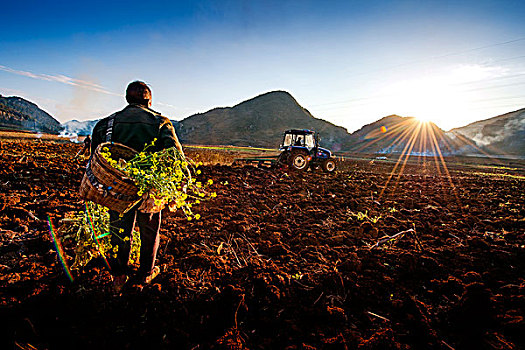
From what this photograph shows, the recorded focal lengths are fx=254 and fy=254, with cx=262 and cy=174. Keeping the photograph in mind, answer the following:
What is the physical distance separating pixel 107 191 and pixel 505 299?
3.53 meters

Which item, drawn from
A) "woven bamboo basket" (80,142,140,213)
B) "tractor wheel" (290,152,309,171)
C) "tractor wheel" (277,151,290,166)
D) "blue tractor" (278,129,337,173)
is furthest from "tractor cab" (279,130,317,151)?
"woven bamboo basket" (80,142,140,213)

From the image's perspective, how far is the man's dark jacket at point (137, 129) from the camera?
2195 millimetres

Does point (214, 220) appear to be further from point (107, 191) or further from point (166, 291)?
point (107, 191)

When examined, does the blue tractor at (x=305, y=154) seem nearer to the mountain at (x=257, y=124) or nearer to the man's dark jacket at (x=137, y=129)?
the man's dark jacket at (x=137, y=129)

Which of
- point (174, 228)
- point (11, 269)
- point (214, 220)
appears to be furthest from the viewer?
point (214, 220)

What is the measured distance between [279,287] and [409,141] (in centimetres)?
7400

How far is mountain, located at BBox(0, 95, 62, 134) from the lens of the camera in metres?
60.5

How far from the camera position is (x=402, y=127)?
79812 mm

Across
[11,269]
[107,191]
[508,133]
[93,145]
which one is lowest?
[11,269]

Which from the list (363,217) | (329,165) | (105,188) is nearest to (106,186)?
(105,188)

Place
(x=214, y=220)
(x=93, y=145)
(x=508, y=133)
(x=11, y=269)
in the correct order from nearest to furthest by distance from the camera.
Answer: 1. (x=93, y=145)
2. (x=11, y=269)
3. (x=214, y=220)
4. (x=508, y=133)

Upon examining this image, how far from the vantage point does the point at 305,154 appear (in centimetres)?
1100

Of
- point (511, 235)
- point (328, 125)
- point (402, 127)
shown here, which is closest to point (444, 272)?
point (511, 235)

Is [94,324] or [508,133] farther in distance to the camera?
[508,133]
